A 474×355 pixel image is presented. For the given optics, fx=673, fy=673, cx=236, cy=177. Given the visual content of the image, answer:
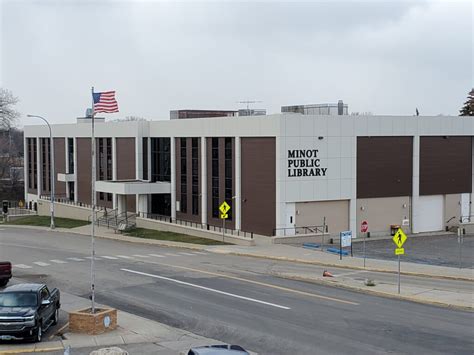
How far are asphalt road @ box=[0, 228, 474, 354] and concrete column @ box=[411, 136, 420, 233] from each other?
65.2ft

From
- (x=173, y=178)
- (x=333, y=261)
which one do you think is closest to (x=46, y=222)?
(x=173, y=178)

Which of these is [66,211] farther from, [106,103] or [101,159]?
[106,103]

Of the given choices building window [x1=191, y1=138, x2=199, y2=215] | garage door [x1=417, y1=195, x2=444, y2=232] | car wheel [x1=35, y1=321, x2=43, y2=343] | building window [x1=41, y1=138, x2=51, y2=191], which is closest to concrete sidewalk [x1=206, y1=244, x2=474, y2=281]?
building window [x1=191, y1=138, x2=199, y2=215]

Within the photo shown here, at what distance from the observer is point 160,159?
64.2 m

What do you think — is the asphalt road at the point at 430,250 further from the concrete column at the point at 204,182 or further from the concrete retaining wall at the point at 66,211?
the concrete retaining wall at the point at 66,211

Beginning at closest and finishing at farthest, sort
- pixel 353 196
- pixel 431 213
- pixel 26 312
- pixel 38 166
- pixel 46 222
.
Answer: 1. pixel 26 312
2. pixel 353 196
3. pixel 431 213
4. pixel 46 222
5. pixel 38 166

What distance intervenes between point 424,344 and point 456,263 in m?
19.7

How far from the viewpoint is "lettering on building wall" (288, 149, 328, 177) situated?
4841 centimetres

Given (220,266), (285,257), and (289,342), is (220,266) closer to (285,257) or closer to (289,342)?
(285,257)

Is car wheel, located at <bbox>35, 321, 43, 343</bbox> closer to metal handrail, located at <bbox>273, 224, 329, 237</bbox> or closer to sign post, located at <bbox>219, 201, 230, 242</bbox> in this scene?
sign post, located at <bbox>219, 201, 230, 242</bbox>

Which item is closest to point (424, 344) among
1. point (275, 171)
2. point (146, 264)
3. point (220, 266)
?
point (220, 266)

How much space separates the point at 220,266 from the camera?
119 ft

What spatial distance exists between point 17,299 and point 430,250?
1205 inches

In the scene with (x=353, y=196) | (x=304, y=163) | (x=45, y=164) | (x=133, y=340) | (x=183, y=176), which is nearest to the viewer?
(x=133, y=340)
